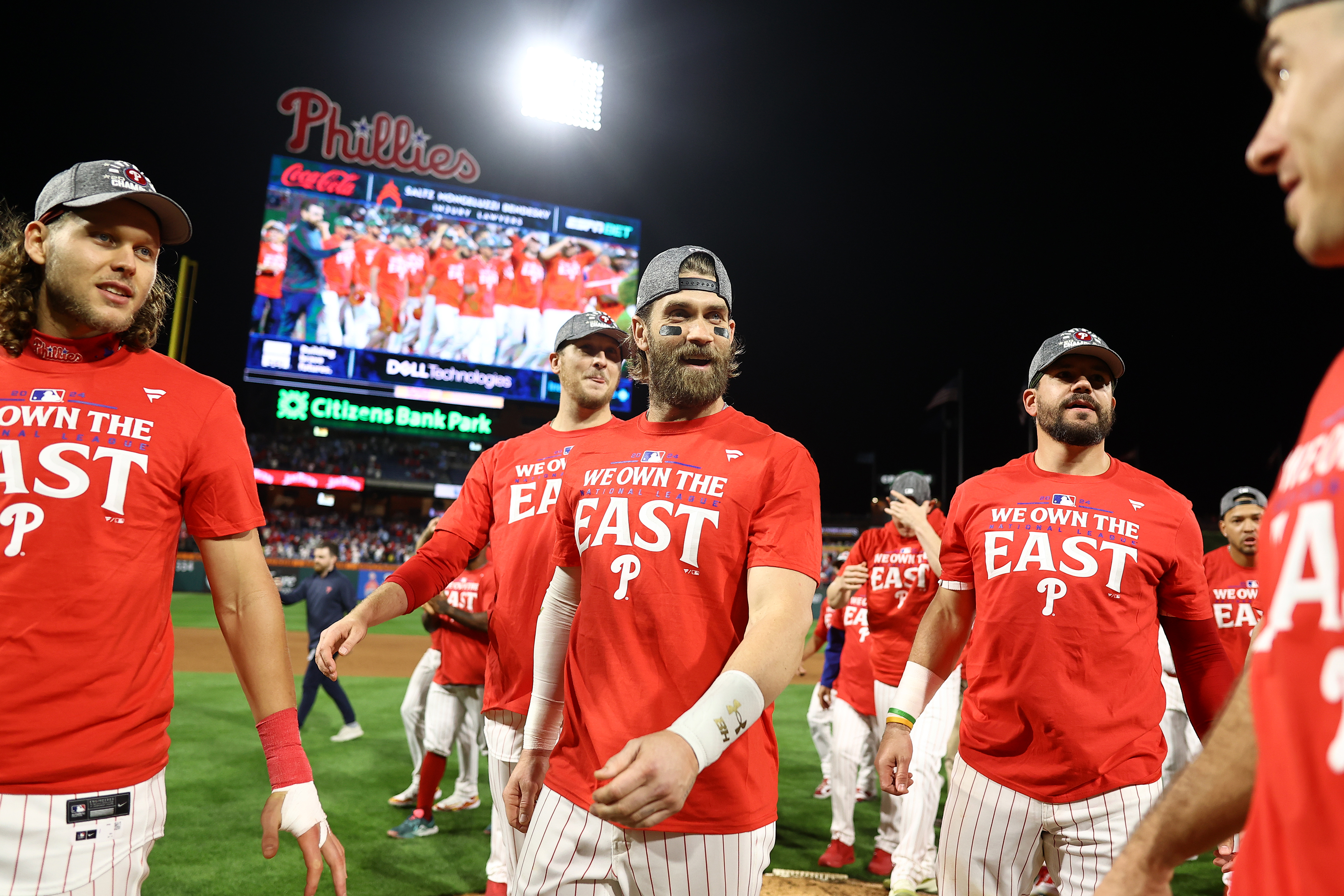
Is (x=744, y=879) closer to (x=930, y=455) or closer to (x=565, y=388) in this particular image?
(x=565, y=388)

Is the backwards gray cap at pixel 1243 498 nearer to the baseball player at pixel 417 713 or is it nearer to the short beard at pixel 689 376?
the short beard at pixel 689 376

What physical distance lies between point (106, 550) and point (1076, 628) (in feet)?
10.8

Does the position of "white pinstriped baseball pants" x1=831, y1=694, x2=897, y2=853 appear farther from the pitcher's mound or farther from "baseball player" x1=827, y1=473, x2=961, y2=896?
the pitcher's mound

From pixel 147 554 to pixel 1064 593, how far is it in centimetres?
318

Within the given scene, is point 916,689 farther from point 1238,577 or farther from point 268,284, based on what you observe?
point 268,284

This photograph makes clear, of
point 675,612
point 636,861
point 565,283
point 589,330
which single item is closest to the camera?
point 636,861

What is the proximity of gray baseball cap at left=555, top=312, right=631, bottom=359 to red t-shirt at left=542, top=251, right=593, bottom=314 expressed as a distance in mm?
22015

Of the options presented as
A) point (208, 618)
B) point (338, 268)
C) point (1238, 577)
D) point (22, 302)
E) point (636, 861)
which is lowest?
point (208, 618)

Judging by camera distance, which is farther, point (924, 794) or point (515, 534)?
point (924, 794)

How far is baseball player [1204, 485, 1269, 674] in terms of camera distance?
6523mm

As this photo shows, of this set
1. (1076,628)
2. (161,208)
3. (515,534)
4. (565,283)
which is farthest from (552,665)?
(565,283)

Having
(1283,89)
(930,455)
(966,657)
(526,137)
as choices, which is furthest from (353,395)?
(930,455)

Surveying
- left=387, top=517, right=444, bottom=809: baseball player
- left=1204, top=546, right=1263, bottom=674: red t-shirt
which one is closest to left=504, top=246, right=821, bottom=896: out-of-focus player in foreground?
left=387, top=517, right=444, bottom=809: baseball player

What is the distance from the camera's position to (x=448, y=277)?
26094 millimetres
